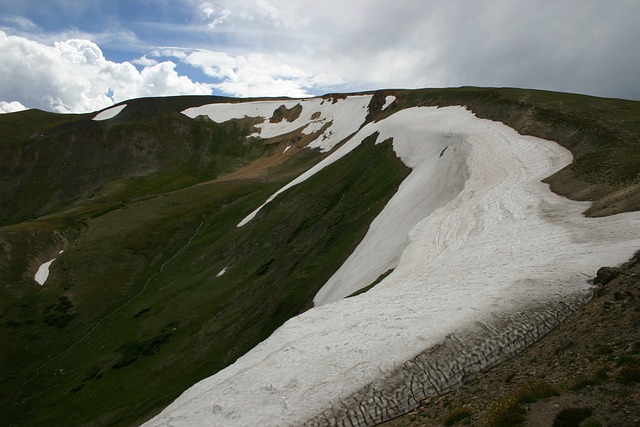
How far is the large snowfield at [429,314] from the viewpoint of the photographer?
13.2 m

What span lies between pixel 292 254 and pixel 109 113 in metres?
173

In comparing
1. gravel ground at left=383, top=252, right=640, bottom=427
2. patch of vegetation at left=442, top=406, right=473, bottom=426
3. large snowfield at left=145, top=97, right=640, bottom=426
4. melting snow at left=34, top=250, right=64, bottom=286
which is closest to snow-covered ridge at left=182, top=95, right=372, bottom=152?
melting snow at left=34, top=250, right=64, bottom=286

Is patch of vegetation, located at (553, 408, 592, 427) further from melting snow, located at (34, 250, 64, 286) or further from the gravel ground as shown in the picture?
melting snow, located at (34, 250, 64, 286)

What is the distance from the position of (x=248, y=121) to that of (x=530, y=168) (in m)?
153

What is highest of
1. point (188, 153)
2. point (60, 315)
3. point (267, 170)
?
point (188, 153)

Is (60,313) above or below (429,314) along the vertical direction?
above

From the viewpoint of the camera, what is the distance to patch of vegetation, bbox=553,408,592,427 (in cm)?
905

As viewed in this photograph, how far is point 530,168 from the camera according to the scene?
3584 cm

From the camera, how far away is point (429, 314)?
16.2 metres

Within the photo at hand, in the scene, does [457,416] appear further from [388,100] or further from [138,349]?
[388,100]

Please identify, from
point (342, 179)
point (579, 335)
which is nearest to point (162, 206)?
point (342, 179)

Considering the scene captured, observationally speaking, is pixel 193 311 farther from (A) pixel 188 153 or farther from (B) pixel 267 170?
(A) pixel 188 153

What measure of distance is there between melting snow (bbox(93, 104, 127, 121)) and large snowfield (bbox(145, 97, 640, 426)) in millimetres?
185061

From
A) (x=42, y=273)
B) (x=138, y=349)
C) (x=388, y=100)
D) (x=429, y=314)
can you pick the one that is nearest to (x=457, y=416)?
(x=429, y=314)
